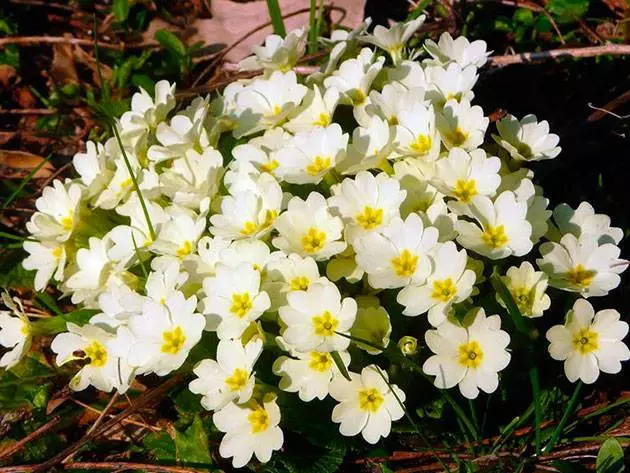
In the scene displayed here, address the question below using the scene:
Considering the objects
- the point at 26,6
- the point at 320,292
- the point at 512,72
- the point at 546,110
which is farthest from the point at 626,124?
Answer: the point at 26,6

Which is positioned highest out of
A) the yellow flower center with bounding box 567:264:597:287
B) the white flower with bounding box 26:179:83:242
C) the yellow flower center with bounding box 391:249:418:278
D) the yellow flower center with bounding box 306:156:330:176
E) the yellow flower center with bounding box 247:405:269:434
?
the yellow flower center with bounding box 306:156:330:176

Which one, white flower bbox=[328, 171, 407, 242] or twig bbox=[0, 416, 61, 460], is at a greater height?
white flower bbox=[328, 171, 407, 242]

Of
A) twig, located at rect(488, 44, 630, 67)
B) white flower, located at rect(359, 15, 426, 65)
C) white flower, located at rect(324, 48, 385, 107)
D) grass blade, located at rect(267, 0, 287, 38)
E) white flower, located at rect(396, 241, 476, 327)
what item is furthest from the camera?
grass blade, located at rect(267, 0, 287, 38)

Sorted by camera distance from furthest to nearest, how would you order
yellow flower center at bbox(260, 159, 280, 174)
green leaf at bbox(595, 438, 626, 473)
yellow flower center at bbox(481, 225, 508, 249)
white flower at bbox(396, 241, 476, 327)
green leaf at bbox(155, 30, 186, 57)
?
green leaf at bbox(155, 30, 186, 57)
yellow flower center at bbox(260, 159, 280, 174)
green leaf at bbox(595, 438, 626, 473)
yellow flower center at bbox(481, 225, 508, 249)
white flower at bbox(396, 241, 476, 327)

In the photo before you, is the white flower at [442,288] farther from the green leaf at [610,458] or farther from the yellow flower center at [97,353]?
the yellow flower center at [97,353]

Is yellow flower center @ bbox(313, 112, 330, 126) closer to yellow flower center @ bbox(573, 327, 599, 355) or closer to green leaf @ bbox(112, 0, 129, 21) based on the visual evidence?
yellow flower center @ bbox(573, 327, 599, 355)

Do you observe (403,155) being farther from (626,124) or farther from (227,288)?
(626,124)

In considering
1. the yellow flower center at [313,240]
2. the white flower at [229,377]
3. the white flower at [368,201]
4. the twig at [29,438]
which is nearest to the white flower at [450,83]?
the white flower at [368,201]

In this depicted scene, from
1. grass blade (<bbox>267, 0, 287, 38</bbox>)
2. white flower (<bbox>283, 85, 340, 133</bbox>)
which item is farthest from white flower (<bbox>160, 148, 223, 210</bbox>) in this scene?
grass blade (<bbox>267, 0, 287, 38</bbox>)
